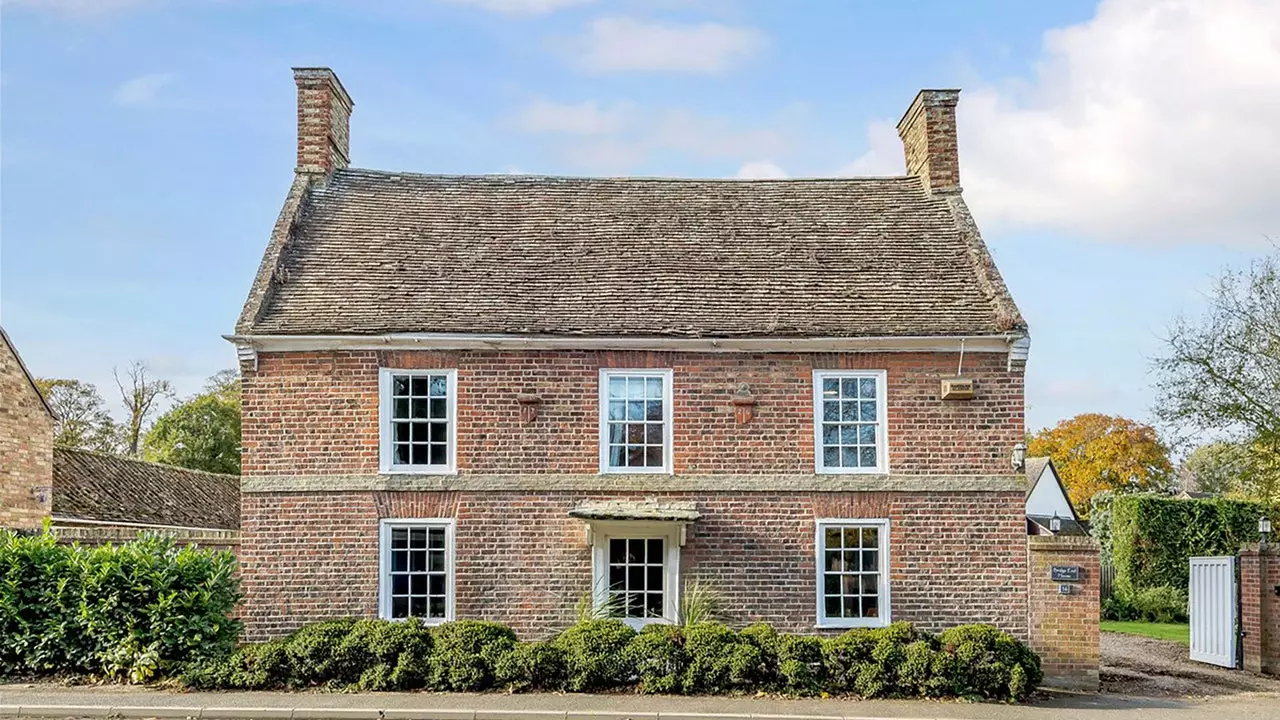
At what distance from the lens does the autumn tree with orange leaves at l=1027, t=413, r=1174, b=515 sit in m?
59.2

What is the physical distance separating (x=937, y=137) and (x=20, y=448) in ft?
69.2

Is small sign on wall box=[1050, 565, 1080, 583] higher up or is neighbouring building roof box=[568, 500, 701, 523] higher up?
neighbouring building roof box=[568, 500, 701, 523]

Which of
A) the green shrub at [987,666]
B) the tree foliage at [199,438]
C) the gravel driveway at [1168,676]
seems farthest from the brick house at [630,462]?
the tree foliage at [199,438]

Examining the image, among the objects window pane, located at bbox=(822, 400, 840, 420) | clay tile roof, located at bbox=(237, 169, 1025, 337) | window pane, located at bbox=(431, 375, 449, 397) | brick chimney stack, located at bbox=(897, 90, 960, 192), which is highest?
brick chimney stack, located at bbox=(897, 90, 960, 192)

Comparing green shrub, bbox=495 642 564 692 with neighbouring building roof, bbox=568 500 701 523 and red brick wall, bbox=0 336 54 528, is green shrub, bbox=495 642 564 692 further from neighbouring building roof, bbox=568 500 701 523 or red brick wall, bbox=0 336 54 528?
red brick wall, bbox=0 336 54 528

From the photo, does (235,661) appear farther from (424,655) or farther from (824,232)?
(824,232)

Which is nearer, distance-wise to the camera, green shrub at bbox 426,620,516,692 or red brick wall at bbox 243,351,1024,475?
green shrub at bbox 426,620,516,692

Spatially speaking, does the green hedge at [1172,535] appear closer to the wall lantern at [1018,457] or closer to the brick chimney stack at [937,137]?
the brick chimney stack at [937,137]

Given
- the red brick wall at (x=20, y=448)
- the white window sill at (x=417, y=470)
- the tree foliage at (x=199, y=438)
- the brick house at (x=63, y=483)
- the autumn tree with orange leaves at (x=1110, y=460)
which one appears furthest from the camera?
the autumn tree with orange leaves at (x=1110, y=460)

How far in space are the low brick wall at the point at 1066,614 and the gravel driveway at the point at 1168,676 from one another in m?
0.63

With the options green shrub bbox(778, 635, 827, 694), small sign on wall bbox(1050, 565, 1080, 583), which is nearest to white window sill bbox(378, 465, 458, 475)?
green shrub bbox(778, 635, 827, 694)

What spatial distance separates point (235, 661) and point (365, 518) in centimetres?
300

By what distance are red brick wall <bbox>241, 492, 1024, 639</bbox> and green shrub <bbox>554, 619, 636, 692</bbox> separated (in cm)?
230

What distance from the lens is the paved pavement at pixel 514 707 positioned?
45.0ft
